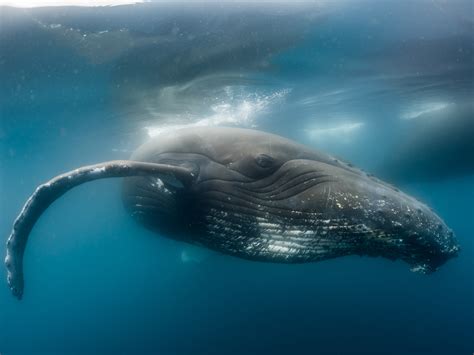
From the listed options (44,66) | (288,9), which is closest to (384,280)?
(288,9)

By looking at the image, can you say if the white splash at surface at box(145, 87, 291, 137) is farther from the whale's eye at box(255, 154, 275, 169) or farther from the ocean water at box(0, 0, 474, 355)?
the whale's eye at box(255, 154, 275, 169)

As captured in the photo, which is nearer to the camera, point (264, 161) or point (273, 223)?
point (273, 223)

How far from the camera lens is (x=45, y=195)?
4.53 metres

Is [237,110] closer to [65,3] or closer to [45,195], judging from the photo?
[65,3]

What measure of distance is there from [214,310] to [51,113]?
19.3 metres

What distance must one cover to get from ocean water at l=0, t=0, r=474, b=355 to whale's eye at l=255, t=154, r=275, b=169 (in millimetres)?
3105

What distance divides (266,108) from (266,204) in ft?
55.0

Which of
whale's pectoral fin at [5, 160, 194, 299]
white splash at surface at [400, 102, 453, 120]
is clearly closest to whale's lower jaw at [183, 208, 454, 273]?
whale's pectoral fin at [5, 160, 194, 299]

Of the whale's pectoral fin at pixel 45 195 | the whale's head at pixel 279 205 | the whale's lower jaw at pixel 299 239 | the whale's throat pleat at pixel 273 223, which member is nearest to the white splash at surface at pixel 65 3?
the whale's head at pixel 279 205

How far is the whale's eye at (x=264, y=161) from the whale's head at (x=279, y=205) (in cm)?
1

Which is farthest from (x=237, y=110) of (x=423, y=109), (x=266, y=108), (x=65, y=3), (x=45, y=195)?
(x=45, y=195)

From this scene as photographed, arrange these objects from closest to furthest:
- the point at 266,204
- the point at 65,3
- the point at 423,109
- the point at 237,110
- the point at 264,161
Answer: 1. the point at 266,204
2. the point at 264,161
3. the point at 65,3
4. the point at 237,110
5. the point at 423,109

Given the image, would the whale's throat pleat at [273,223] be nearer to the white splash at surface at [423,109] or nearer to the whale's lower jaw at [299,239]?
the whale's lower jaw at [299,239]

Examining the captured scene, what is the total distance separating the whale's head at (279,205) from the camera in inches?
177
